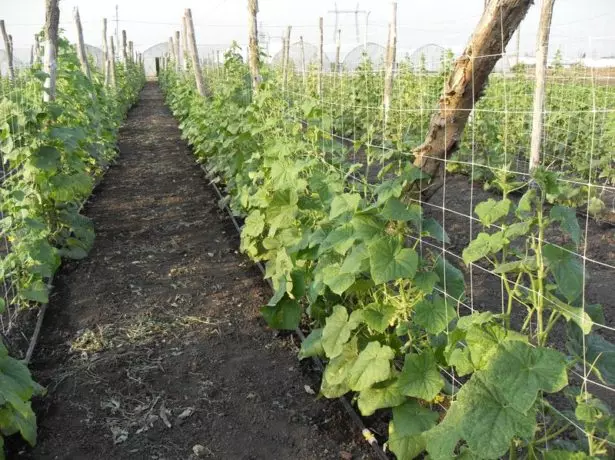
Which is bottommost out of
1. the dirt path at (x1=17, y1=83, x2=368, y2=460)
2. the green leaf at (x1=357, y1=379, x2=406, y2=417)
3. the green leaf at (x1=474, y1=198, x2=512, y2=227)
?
the dirt path at (x1=17, y1=83, x2=368, y2=460)

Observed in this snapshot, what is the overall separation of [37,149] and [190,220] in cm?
211

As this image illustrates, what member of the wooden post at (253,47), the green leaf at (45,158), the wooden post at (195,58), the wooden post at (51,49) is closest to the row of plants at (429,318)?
the green leaf at (45,158)

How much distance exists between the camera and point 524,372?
181cm

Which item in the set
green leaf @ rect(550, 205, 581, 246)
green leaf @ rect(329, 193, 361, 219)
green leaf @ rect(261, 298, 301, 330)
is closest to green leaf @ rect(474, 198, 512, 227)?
green leaf @ rect(550, 205, 581, 246)

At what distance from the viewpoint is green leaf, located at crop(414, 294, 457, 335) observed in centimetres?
238

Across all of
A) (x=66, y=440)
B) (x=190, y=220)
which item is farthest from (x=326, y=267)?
(x=190, y=220)

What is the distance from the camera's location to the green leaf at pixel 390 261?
2.39 metres

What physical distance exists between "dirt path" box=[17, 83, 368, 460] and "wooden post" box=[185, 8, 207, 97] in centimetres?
583

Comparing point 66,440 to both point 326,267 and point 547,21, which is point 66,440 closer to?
point 326,267

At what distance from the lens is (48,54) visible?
5902mm

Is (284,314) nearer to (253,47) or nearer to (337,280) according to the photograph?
(337,280)

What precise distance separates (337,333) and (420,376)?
54 centimetres

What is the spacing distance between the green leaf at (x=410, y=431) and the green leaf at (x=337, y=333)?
41 centimetres

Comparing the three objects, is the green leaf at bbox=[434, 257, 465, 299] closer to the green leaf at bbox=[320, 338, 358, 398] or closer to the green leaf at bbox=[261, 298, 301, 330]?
the green leaf at bbox=[320, 338, 358, 398]
